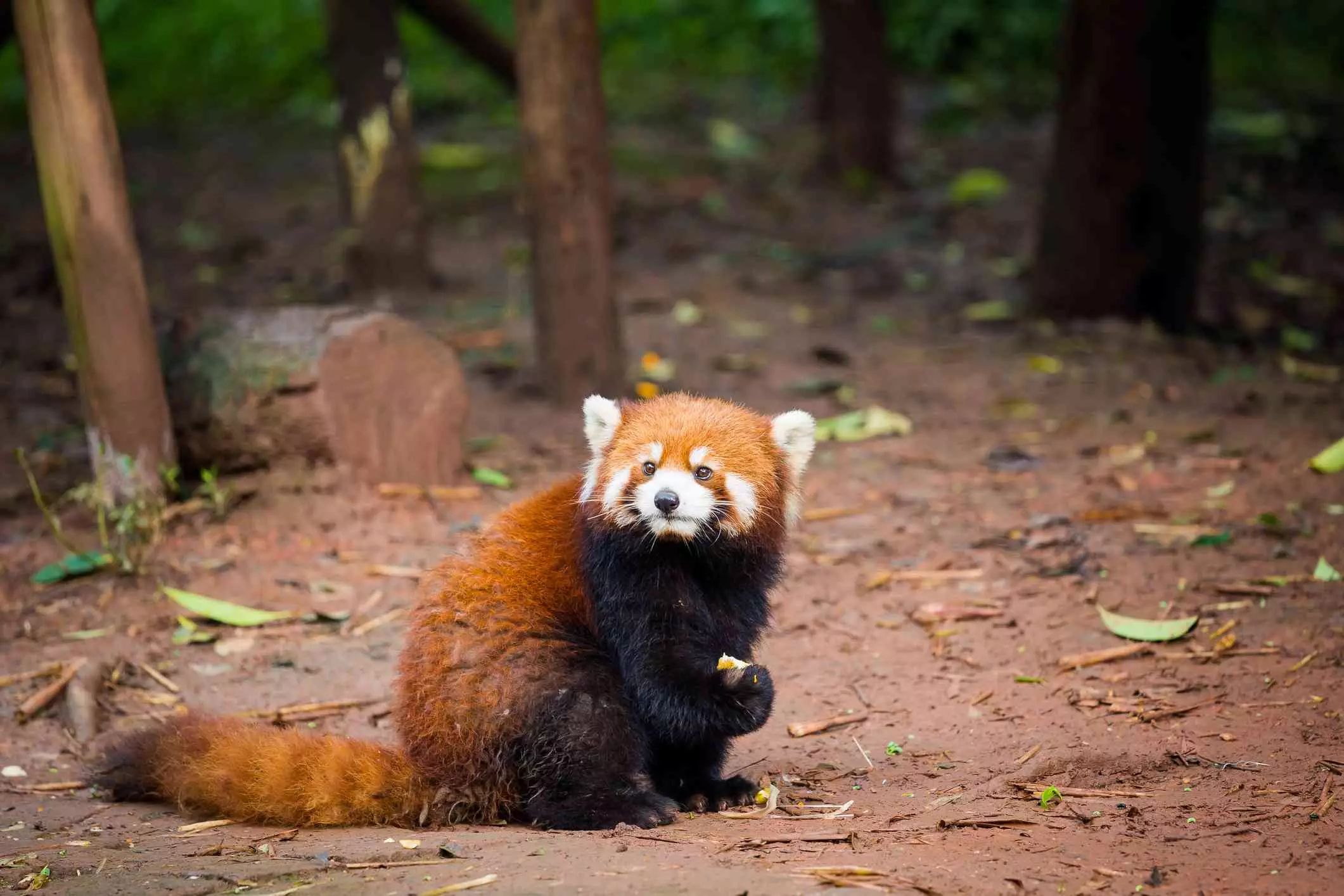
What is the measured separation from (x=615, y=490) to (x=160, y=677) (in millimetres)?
2153

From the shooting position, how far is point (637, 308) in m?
9.48

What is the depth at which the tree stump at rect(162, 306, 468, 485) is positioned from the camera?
607 cm

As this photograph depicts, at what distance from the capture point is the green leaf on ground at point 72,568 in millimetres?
5676

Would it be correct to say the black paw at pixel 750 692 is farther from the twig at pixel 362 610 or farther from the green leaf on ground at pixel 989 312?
the green leaf on ground at pixel 989 312

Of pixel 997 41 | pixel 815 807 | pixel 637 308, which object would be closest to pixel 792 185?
pixel 637 308

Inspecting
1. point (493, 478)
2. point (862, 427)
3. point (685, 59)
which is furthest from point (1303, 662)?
point (685, 59)

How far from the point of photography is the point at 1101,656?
16.0 feet

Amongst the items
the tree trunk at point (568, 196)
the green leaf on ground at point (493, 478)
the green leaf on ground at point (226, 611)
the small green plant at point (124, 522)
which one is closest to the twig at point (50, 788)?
the green leaf on ground at point (226, 611)

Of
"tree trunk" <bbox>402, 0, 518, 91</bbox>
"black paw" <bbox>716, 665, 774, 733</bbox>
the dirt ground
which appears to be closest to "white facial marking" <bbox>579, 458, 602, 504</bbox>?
"black paw" <bbox>716, 665, 774, 733</bbox>

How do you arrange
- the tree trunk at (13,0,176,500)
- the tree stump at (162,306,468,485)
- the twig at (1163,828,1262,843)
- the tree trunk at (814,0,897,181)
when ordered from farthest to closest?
the tree trunk at (814,0,897,181), the tree stump at (162,306,468,485), the tree trunk at (13,0,176,500), the twig at (1163,828,1262,843)

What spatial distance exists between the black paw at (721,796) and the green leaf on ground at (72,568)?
9.47ft

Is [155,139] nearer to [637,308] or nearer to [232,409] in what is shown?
[637,308]

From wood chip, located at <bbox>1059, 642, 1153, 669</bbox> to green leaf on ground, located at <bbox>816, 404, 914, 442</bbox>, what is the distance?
264 cm

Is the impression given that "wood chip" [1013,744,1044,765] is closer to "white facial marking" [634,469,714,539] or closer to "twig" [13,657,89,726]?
"white facial marking" [634,469,714,539]
